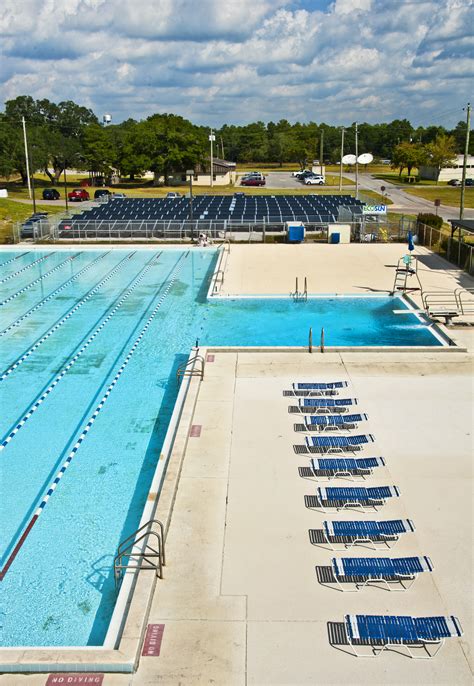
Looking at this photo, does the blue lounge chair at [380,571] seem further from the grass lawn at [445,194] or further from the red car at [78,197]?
the red car at [78,197]

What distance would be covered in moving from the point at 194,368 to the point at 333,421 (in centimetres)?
448

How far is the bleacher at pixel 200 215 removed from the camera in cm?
3919

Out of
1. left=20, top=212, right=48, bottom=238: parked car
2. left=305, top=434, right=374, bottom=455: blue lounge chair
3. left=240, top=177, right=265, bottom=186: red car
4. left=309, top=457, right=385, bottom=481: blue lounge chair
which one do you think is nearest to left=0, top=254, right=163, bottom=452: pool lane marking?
left=305, top=434, right=374, bottom=455: blue lounge chair

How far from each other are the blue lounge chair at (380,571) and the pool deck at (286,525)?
15 cm

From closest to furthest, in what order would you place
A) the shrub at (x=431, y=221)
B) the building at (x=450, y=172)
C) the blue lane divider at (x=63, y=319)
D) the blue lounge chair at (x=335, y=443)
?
the blue lounge chair at (x=335, y=443), the blue lane divider at (x=63, y=319), the shrub at (x=431, y=221), the building at (x=450, y=172)

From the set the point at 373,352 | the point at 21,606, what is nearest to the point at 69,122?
the point at 373,352

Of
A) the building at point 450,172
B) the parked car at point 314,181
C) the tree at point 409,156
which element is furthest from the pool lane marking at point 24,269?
the tree at point 409,156

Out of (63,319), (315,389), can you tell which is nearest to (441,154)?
(63,319)

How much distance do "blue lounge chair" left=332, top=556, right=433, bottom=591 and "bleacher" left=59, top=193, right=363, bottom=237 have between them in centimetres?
3073

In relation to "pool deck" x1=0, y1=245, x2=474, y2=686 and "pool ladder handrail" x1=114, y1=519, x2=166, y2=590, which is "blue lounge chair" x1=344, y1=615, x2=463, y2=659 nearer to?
"pool deck" x1=0, y1=245, x2=474, y2=686

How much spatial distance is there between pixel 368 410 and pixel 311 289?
1253 centimetres

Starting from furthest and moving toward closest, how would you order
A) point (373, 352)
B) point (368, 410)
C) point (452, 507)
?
1. point (373, 352)
2. point (368, 410)
3. point (452, 507)

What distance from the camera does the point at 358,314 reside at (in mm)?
23312

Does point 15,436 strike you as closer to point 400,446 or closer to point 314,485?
point 314,485
